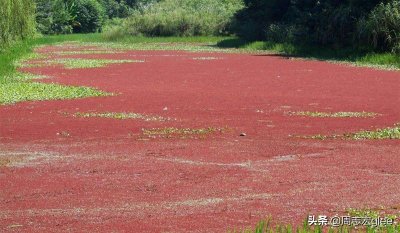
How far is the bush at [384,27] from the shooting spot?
3647 centimetres

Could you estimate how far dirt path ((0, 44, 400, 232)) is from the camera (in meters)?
7.77

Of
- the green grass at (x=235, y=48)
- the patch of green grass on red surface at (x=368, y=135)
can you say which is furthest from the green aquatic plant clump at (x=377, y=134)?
the green grass at (x=235, y=48)

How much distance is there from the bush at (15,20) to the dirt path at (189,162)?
9522 millimetres

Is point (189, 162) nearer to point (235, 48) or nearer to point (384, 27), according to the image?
point (384, 27)

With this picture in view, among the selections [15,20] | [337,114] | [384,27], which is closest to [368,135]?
[337,114]

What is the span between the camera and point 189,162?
35.9 feet

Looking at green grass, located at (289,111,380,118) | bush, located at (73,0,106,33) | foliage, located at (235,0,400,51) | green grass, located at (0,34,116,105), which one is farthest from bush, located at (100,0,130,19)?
green grass, located at (289,111,380,118)

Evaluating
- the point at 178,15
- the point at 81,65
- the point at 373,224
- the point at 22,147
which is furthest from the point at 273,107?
the point at 178,15

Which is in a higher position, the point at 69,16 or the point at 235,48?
the point at 235,48

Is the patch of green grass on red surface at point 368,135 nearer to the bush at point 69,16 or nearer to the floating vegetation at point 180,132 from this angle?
the floating vegetation at point 180,132

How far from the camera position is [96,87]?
78.8 feet

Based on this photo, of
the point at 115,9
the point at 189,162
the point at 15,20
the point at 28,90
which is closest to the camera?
the point at 189,162

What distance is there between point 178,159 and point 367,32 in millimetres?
28193

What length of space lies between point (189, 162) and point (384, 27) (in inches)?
1091
